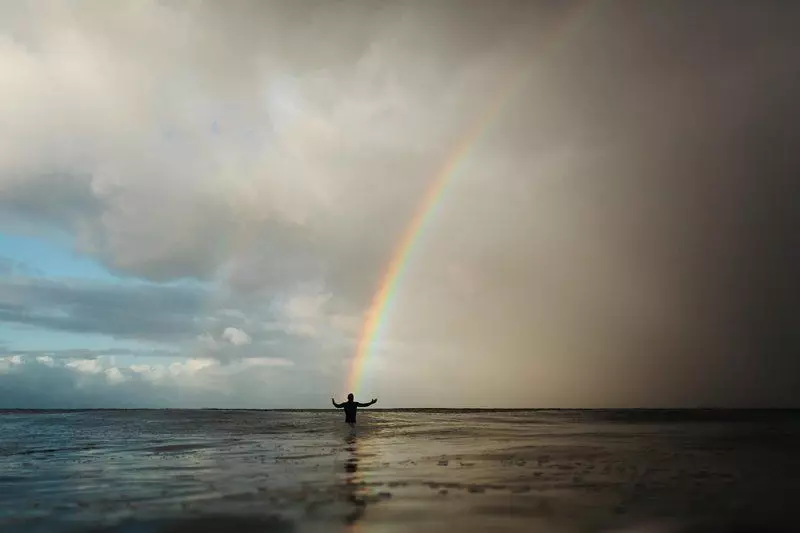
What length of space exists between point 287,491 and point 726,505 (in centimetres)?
1155

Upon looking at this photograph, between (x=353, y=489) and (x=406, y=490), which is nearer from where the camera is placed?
(x=406, y=490)

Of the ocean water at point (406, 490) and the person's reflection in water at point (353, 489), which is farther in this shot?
the person's reflection in water at point (353, 489)

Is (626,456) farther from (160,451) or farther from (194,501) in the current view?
(160,451)

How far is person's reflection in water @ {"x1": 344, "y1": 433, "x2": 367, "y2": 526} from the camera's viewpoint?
14422 millimetres

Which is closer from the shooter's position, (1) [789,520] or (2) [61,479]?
(1) [789,520]

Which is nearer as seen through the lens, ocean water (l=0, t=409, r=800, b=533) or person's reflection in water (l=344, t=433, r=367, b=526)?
ocean water (l=0, t=409, r=800, b=533)

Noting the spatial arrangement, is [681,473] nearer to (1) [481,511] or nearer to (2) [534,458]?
(2) [534,458]

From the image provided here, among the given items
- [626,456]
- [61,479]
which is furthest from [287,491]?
[626,456]

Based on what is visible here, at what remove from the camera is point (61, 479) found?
2238 centimetres

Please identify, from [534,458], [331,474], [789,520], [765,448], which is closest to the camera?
[789,520]

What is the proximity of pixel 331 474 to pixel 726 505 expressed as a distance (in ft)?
40.2

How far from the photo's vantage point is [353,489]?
1856 cm

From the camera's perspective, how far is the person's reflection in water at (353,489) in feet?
47.3

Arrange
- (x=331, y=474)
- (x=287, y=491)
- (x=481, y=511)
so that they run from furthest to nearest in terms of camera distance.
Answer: (x=331, y=474) < (x=287, y=491) < (x=481, y=511)
